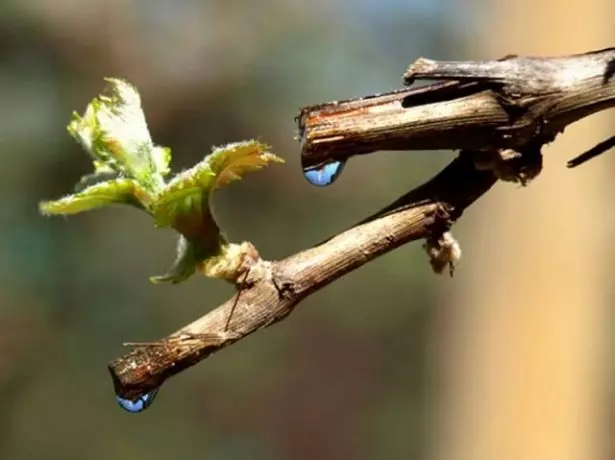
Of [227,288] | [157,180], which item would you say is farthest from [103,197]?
[227,288]

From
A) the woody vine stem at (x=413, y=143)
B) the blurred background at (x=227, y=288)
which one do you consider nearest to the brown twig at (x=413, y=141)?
the woody vine stem at (x=413, y=143)

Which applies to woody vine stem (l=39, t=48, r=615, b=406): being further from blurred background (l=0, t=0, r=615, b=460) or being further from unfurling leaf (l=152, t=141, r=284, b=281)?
blurred background (l=0, t=0, r=615, b=460)

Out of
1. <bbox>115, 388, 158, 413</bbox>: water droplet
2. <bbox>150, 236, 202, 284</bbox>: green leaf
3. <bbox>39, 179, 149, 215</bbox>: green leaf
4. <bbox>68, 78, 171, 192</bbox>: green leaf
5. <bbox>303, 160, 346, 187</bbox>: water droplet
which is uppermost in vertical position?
<bbox>68, 78, 171, 192</bbox>: green leaf

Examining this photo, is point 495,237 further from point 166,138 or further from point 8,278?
point 8,278

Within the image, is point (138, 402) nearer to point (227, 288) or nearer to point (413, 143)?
point (413, 143)

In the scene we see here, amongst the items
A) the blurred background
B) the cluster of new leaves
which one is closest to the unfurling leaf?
the cluster of new leaves

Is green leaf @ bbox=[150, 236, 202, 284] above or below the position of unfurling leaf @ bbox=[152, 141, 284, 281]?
below
